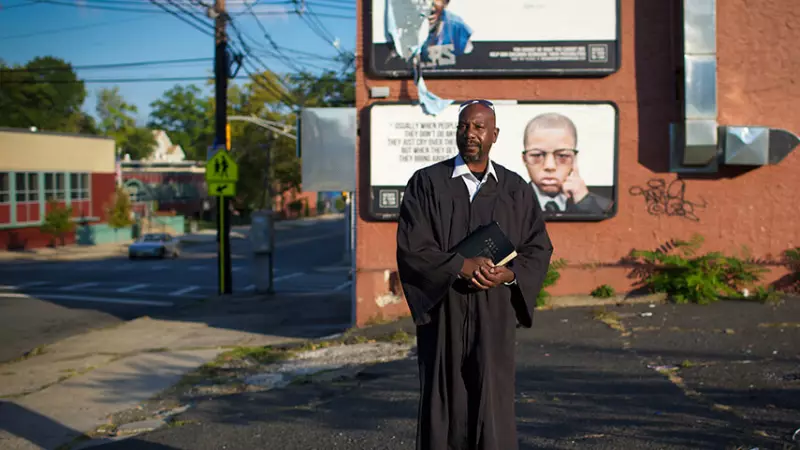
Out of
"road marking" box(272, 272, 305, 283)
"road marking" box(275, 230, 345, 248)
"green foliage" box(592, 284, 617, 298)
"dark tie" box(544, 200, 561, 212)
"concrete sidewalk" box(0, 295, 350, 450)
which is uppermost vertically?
"dark tie" box(544, 200, 561, 212)

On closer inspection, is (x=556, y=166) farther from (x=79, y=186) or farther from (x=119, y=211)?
(x=119, y=211)

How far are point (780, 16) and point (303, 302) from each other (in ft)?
35.7

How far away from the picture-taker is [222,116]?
834 inches

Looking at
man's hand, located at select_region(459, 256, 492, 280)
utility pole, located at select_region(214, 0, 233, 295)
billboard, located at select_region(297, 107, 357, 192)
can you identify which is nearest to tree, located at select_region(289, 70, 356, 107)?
utility pole, located at select_region(214, 0, 233, 295)

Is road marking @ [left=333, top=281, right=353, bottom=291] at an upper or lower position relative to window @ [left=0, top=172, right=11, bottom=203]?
lower

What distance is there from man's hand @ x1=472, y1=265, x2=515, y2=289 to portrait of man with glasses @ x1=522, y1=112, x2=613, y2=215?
7600 millimetres

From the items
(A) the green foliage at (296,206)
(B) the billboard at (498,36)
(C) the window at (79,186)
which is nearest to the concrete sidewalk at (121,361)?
(B) the billboard at (498,36)

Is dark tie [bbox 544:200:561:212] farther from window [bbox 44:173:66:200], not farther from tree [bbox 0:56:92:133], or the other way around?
tree [bbox 0:56:92:133]

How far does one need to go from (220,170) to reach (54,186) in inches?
1097

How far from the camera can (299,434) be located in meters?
6.07

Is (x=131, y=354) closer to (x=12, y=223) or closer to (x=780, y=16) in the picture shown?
(x=780, y=16)

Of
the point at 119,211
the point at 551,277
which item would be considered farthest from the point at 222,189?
the point at 119,211

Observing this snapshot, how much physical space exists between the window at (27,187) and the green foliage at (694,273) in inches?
1453

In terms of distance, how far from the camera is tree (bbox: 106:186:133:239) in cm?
4803
